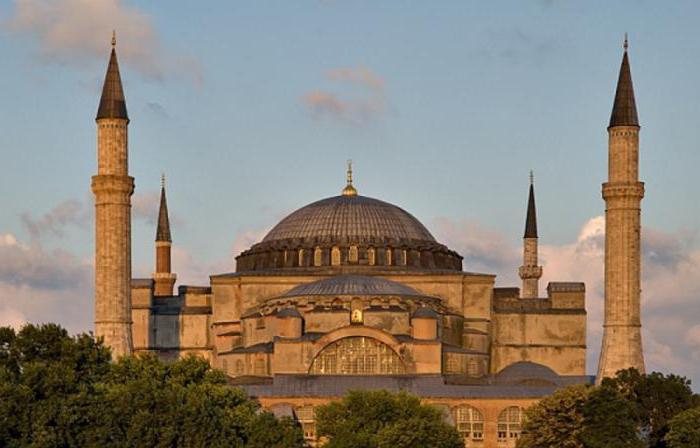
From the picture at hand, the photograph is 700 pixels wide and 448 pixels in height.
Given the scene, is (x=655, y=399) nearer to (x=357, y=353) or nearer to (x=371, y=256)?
(x=357, y=353)

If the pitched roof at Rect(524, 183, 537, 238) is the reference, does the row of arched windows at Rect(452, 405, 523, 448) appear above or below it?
below

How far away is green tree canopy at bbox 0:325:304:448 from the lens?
229ft

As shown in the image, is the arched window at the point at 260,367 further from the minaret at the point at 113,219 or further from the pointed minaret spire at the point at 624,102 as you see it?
the pointed minaret spire at the point at 624,102

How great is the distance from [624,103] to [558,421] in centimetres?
1628

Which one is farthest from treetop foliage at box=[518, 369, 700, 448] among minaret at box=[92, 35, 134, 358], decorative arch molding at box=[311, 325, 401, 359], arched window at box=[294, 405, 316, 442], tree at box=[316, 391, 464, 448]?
minaret at box=[92, 35, 134, 358]

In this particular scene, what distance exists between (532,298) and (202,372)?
78.4 feet

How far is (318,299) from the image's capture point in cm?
9000

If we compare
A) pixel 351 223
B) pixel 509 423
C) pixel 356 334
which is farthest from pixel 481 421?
pixel 351 223

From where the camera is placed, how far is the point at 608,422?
74.2 meters

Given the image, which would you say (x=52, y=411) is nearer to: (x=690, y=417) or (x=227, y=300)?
(x=690, y=417)

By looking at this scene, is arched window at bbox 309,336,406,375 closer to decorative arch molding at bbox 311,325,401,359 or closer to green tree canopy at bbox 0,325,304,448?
decorative arch molding at bbox 311,325,401,359

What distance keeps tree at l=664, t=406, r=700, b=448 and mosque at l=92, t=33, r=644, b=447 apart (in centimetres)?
1091

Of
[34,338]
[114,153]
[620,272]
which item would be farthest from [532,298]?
[34,338]

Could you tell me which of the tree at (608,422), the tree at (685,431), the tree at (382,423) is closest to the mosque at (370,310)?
the tree at (382,423)
